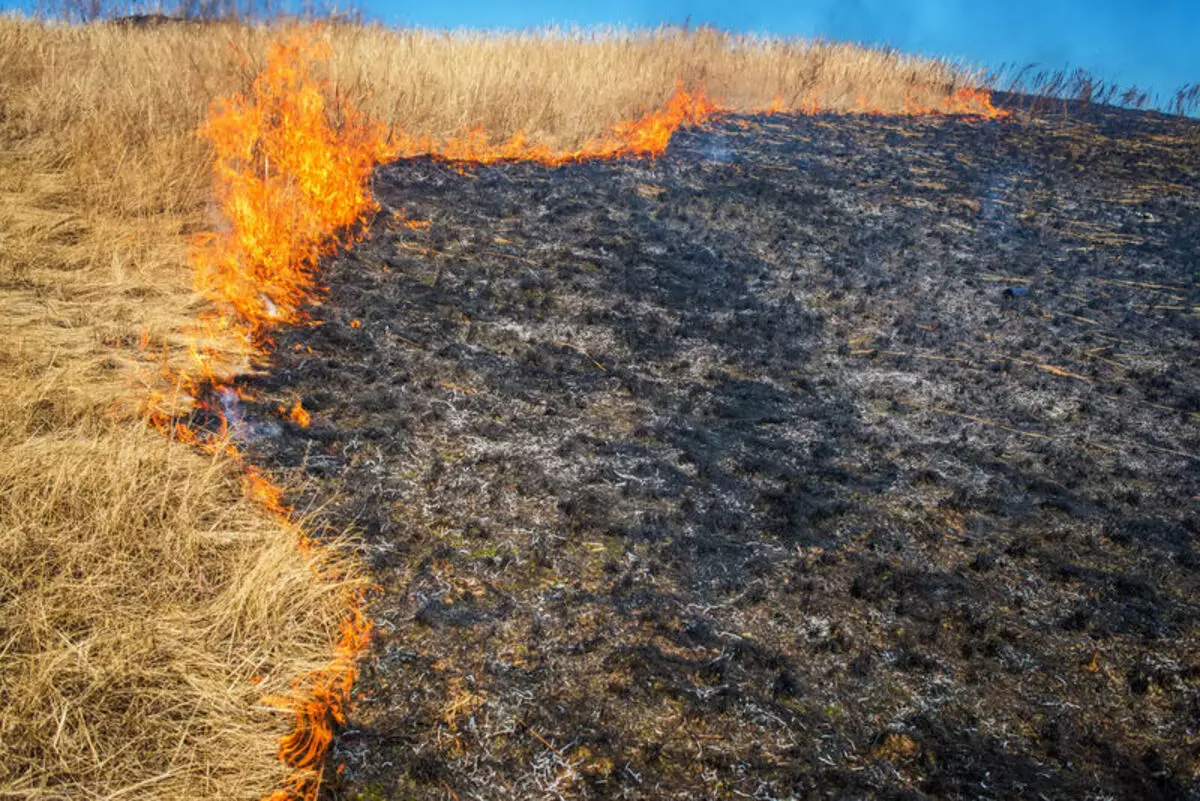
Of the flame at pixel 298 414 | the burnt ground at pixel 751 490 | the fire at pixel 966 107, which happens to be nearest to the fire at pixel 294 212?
the flame at pixel 298 414

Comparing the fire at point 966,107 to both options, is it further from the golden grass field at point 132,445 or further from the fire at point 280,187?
the fire at point 280,187

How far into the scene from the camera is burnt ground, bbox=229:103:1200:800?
253cm

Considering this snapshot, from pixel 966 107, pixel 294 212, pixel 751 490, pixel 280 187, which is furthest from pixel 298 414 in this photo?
pixel 966 107

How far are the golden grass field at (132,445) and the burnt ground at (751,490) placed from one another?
392 mm

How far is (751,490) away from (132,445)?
2.74 m

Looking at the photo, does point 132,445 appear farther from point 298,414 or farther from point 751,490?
point 751,490

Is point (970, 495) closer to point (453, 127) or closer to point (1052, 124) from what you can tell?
point (453, 127)

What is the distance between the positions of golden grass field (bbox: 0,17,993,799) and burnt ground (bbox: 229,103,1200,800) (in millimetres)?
392

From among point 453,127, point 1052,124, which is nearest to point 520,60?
point 453,127

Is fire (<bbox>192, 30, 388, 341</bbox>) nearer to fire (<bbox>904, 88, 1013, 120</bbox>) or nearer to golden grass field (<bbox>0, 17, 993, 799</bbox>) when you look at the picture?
golden grass field (<bbox>0, 17, 993, 799</bbox>)

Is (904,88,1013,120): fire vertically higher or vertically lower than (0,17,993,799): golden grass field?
higher

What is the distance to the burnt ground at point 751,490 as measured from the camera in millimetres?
2527

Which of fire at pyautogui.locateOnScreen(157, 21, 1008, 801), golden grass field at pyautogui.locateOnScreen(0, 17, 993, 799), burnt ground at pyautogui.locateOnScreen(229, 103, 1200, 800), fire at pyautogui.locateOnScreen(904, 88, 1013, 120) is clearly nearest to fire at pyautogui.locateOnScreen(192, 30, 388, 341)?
fire at pyautogui.locateOnScreen(157, 21, 1008, 801)

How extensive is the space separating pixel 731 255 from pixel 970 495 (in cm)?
326
